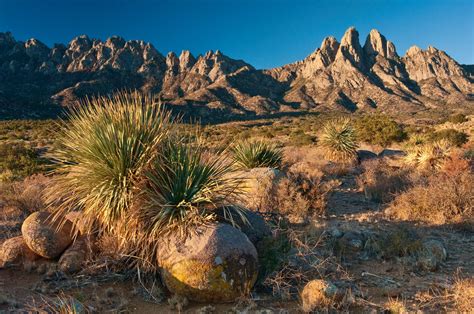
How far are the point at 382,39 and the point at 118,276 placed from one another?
15497 cm

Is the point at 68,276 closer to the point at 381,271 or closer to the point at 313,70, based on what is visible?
the point at 381,271

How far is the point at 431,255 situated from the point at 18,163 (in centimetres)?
1663

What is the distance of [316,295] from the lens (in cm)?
429

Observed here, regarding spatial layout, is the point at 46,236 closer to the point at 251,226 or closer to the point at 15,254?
the point at 15,254

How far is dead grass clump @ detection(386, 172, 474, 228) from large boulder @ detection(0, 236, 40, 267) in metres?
7.46

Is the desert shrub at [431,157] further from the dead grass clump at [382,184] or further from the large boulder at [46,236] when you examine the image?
the large boulder at [46,236]

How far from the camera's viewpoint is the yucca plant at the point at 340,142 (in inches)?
603

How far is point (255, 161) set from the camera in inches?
455

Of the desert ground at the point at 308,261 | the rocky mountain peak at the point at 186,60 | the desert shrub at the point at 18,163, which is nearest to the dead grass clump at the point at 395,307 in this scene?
the desert ground at the point at 308,261

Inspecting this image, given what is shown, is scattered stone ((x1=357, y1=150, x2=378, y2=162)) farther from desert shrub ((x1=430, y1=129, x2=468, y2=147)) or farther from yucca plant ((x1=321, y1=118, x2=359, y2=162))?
desert shrub ((x1=430, y1=129, x2=468, y2=147))

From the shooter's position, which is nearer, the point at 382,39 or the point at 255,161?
the point at 255,161

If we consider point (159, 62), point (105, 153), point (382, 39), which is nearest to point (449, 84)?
point (382, 39)

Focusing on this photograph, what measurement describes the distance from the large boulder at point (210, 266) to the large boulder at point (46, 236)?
1.98 meters

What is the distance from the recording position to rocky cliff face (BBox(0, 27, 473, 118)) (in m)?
91.3
